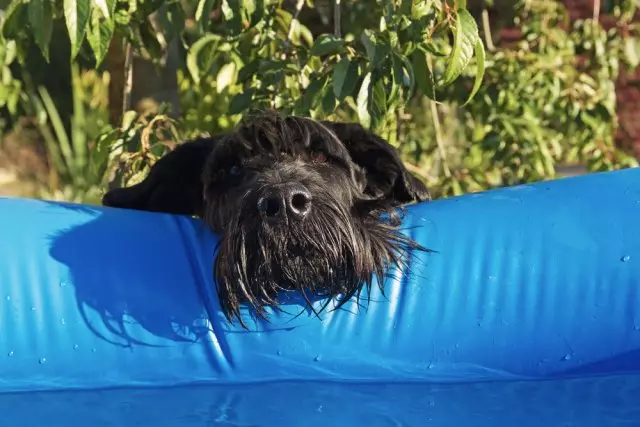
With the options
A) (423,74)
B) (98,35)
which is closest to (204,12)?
(98,35)

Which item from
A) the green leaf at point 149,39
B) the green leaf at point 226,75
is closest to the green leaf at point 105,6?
the green leaf at point 226,75

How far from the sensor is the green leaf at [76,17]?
293cm

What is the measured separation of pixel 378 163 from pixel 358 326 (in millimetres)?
810

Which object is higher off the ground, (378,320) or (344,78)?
(344,78)

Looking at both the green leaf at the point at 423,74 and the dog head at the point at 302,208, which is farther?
the green leaf at the point at 423,74

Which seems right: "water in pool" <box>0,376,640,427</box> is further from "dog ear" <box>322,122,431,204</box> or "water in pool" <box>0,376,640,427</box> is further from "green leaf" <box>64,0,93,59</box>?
"green leaf" <box>64,0,93,59</box>

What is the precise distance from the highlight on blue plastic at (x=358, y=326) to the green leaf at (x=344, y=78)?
689 mm

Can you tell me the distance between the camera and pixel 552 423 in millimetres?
3086

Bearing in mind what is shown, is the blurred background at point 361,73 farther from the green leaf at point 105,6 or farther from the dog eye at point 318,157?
the dog eye at point 318,157

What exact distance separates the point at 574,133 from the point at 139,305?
3.73 meters

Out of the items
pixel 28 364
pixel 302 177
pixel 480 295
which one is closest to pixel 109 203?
pixel 28 364

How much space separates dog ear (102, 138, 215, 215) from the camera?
420 centimetres

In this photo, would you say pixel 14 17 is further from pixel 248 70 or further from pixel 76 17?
pixel 248 70

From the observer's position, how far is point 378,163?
13.4 ft
